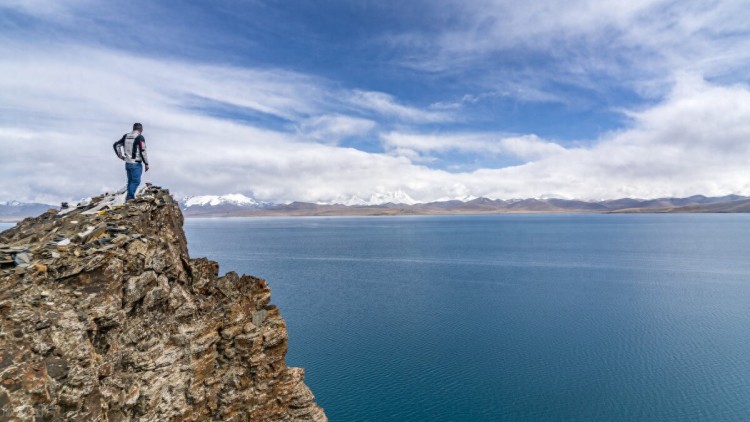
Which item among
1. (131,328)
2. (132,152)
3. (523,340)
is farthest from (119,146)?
(523,340)

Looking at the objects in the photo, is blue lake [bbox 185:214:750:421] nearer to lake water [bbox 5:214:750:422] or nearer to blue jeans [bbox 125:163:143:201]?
lake water [bbox 5:214:750:422]

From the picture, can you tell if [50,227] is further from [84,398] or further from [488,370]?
[488,370]

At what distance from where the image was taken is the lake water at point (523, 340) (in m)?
40.0

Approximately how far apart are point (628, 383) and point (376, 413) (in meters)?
29.4

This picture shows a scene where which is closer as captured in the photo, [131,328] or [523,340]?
[131,328]

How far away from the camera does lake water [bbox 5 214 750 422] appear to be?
131 feet

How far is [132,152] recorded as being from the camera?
22438 mm

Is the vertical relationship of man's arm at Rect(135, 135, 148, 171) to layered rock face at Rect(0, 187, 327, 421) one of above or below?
above

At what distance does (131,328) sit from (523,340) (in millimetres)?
52971

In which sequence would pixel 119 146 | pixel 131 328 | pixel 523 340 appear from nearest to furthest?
pixel 131 328, pixel 119 146, pixel 523 340

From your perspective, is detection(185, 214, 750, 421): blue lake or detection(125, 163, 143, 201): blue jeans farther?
detection(185, 214, 750, 421): blue lake

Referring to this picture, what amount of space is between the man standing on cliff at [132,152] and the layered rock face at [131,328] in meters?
1.71

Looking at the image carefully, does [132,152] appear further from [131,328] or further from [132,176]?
[131,328]

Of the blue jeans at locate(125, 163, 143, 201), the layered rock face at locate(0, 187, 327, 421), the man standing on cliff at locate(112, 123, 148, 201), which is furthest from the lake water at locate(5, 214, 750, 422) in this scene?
the man standing on cliff at locate(112, 123, 148, 201)
